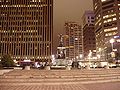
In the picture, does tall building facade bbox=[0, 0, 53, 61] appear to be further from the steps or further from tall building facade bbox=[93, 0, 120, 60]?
the steps

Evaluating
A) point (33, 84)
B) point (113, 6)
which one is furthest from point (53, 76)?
point (113, 6)

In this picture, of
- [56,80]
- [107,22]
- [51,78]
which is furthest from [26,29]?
[56,80]

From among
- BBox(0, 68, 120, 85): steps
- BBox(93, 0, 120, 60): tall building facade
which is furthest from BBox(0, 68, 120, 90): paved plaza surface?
BBox(93, 0, 120, 60): tall building facade

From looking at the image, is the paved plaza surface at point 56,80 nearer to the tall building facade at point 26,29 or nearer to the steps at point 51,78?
the steps at point 51,78

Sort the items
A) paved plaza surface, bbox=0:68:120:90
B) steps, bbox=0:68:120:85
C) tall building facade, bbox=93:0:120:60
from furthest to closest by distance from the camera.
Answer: tall building facade, bbox=93:0:120:60 → steps, bbox=0:68:120:85 → paved plaza surface, bbox=0:68:120:90

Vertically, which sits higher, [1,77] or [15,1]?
[15,1]

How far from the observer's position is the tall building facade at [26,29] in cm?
17538

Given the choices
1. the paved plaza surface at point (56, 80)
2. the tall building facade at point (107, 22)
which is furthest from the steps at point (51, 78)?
the tall building facade at point (107, 22)

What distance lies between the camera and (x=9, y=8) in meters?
180

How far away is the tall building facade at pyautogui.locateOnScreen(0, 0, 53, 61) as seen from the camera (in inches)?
6905

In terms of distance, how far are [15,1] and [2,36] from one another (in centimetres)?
2657

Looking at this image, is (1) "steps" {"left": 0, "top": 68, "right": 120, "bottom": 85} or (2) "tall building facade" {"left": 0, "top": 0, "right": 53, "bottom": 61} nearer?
(1) "steps" {"left": 0, "top": 68, "right": 120, "bottom": 85}

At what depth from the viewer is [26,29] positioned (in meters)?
179

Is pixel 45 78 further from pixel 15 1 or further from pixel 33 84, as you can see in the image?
pixel 15 1
